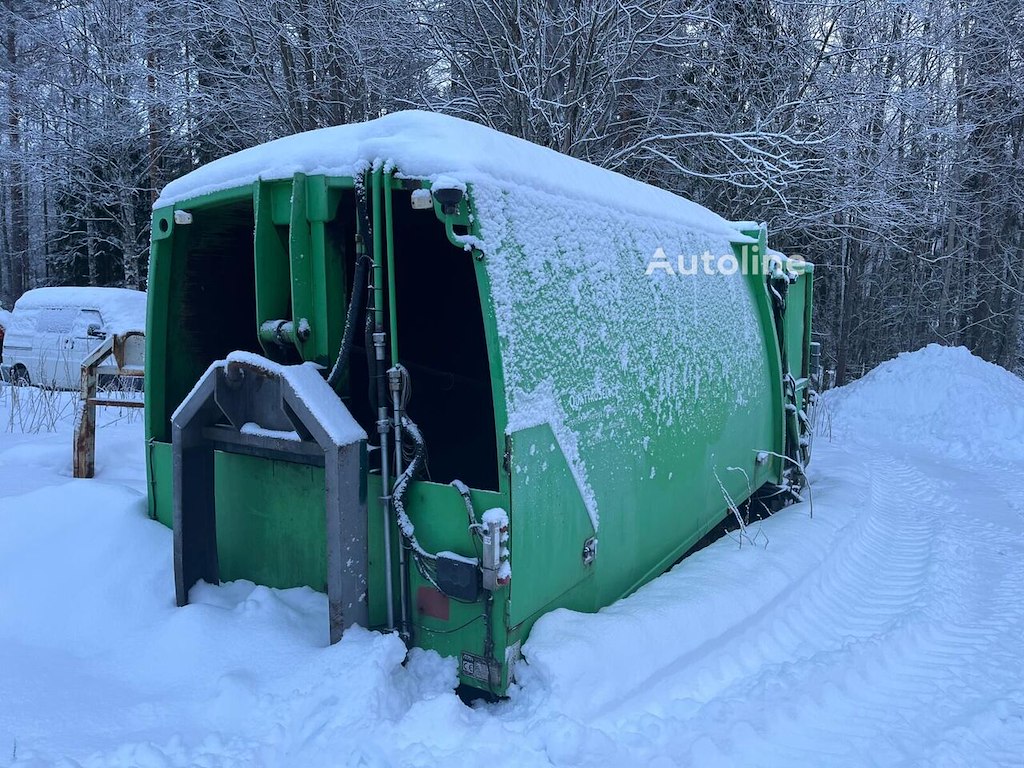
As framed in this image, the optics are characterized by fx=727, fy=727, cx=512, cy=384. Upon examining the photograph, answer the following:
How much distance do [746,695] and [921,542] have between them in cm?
371

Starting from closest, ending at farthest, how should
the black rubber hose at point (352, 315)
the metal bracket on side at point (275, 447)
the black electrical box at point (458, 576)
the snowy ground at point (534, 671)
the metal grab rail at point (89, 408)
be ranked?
the snowy ground at point (534, 671) < the black electrical box at point (458, 576) < the metal bracket on side at point (275, 447) < the black rubber hose at point (352, 315) < the metal grab rail at point (89, 408)

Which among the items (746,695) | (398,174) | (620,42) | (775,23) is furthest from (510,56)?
(746,695)

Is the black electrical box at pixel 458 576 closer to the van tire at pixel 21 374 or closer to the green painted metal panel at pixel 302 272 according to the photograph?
the green painted metal panel at pixel 302 272

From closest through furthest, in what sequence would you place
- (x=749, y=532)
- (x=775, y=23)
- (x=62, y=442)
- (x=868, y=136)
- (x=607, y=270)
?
(x=607, y=270)
(x=749, y=532)
(x=62, y=442)
(x=775, y=23)
(x=868, y=136)

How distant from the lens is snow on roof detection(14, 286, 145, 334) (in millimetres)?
13680

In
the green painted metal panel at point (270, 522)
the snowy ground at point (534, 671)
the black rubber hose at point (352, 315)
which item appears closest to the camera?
the snowy ground at point (534, 671)

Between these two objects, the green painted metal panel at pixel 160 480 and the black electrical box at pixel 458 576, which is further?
the green painted metal panel at pixel 160 480

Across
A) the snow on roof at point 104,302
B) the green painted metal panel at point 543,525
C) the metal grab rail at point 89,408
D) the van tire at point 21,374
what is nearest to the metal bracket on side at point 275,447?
the green painted metal panel at point 543,525

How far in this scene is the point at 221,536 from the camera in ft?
11.7

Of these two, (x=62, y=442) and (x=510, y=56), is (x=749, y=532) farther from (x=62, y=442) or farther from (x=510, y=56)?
(x=510, y=56)

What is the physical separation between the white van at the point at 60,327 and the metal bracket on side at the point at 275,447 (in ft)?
37.7

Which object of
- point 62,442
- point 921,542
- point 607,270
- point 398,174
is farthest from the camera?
point 62,442

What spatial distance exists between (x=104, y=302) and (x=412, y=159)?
43.8 ft

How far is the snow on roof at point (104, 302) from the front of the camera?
13.7m
